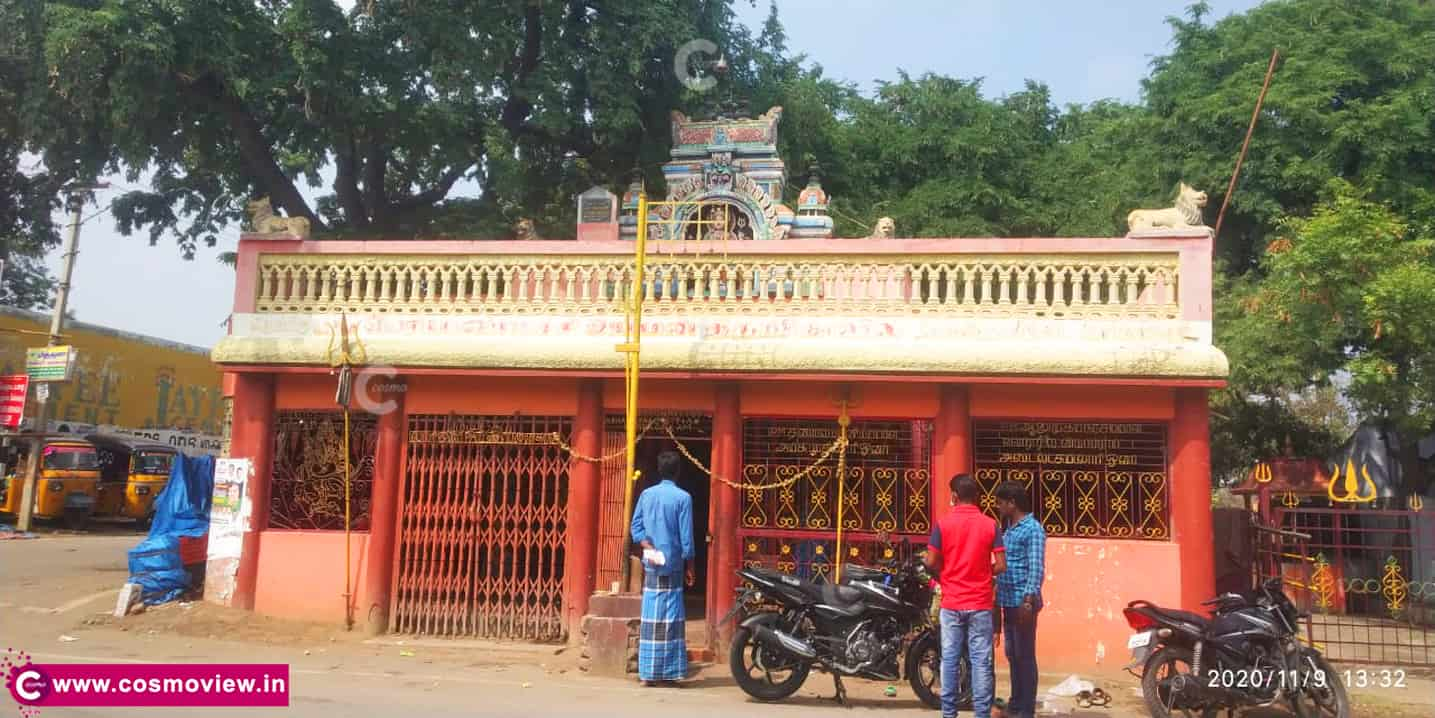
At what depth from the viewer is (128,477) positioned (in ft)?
75.6

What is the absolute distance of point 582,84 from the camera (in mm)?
15570

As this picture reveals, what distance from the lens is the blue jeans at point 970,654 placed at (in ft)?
19.7

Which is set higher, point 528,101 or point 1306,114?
point 528,101

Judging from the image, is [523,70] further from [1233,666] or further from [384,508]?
[1233,666]

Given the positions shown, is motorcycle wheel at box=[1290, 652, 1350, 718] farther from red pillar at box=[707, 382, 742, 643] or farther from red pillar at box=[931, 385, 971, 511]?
red pillar at box=[707, 382, 742, 643]

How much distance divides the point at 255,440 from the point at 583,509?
3.25 metres

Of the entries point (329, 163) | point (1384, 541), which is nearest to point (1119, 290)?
point (1384, 541)

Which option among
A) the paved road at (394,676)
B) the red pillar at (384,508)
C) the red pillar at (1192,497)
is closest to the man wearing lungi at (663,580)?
the paved road at (394,676)

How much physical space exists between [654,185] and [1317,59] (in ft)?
32.2

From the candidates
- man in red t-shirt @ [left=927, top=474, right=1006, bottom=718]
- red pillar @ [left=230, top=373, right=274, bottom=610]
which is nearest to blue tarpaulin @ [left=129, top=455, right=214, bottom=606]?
red pillar @ [left=230, top=373, right=274, bottom=610]

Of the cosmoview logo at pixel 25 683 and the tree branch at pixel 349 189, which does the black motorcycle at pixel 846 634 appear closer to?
the cosmoview logo at pixel 25 683

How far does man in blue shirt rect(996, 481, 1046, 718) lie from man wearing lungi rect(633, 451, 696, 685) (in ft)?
7.45

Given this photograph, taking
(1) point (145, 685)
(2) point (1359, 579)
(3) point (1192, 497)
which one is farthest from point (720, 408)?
(2) point (1359, 579)

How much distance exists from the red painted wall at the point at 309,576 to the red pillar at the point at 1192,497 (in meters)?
7.01
